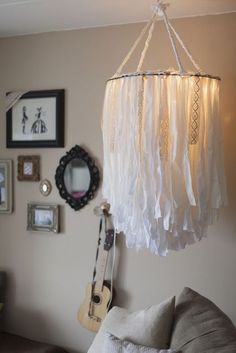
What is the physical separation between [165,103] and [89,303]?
55.1 inches

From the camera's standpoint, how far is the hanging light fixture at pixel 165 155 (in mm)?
1953

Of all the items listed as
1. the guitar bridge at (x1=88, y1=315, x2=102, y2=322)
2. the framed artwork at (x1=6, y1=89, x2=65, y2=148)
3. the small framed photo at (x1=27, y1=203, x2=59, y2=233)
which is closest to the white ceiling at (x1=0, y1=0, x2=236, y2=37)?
the framed artwork at (x1=6, y1=89, x2=65, y2=148)

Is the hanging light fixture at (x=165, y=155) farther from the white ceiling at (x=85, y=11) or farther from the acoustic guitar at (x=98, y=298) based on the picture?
the acoustic guitar at (x=98, y=298)

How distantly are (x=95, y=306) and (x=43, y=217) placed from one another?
65cm

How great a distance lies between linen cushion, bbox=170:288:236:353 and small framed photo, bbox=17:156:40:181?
4.29ft

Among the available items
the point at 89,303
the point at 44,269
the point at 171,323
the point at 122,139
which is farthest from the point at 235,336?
the point at 44,269

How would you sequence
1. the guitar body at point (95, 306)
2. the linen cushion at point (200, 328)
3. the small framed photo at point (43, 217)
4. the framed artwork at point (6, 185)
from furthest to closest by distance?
1. the framed artwork at point (6, 185)
2. the small framed photo at point (43, 217)
3. the guitar body at point (95, 306)
4. the linen cushion at point (200, 328)

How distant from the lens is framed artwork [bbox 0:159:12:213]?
10.2ft

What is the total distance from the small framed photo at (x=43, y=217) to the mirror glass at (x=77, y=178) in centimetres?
16

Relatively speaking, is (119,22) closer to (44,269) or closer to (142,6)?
(142,6)

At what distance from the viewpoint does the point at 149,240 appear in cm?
204

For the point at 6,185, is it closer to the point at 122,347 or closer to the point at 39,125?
the point at 39,125

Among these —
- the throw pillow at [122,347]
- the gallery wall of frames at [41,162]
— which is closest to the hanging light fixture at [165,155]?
the throw pillow at [122,347]

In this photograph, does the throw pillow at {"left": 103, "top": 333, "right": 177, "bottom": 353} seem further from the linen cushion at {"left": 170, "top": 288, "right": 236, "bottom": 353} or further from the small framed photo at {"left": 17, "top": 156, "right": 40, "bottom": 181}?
the small framed photo at {"left": 17, "top": 156, "right": 40, "bottom": 181}
